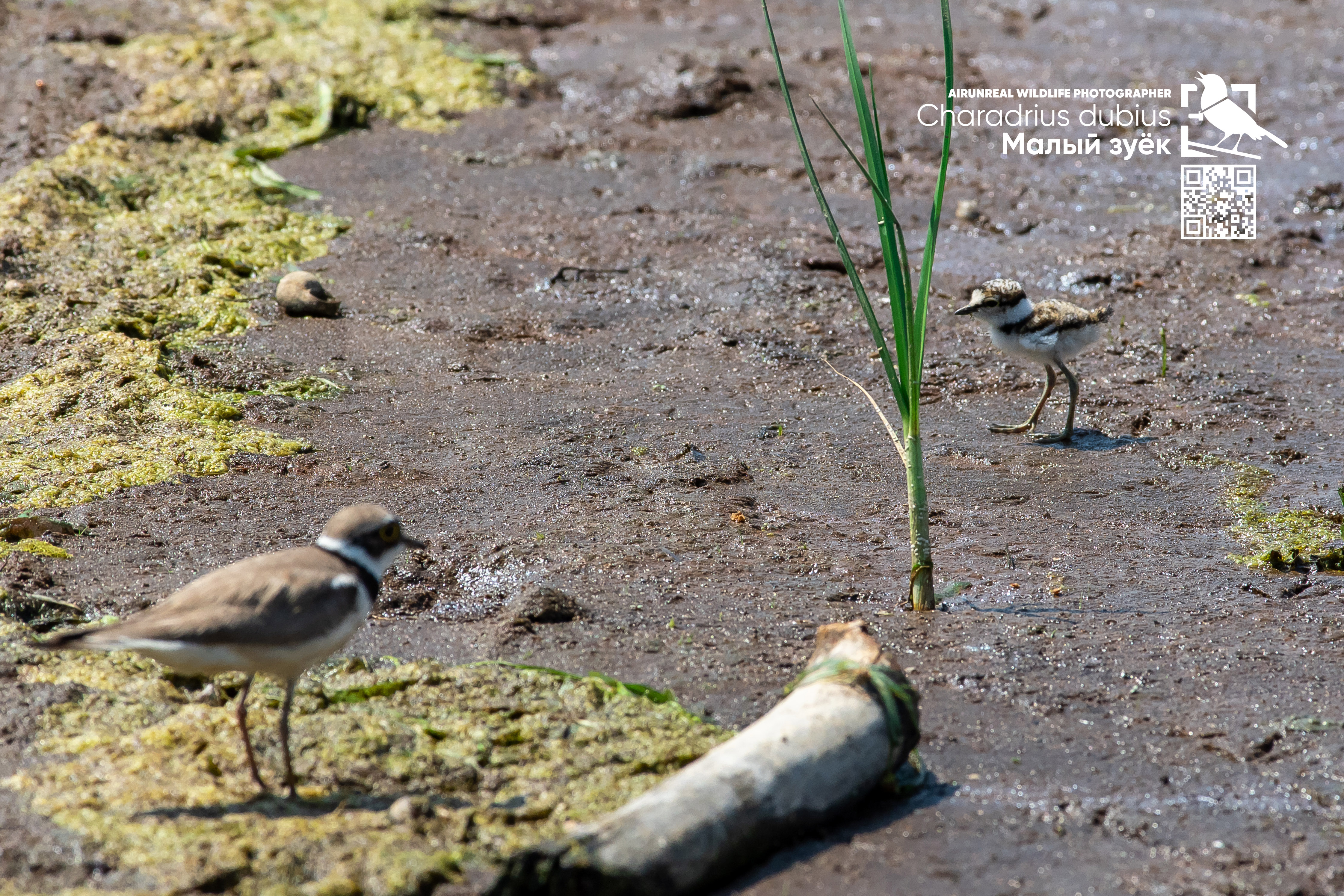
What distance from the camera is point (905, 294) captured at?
434 centimetres

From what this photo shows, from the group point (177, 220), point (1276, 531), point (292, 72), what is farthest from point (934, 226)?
point (292, 72)

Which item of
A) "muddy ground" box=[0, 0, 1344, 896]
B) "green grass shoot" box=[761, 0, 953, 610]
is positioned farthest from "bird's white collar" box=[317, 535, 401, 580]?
"green grass shoot" box=[761, 0, 953, 610]

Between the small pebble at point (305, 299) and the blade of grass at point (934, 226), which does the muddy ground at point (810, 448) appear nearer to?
the small pebble at point (305, 299)

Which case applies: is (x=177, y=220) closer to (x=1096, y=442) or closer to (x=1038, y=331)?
(x=1038, y=331)

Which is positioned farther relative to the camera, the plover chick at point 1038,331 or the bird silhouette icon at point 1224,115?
the bird silhouette icon at point 1224,115

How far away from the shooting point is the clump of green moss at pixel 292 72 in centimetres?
954

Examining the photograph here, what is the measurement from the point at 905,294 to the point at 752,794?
2.01 m

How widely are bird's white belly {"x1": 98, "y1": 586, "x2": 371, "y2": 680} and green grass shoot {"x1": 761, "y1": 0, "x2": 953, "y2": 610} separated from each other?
1.98m

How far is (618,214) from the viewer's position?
28.7 feet

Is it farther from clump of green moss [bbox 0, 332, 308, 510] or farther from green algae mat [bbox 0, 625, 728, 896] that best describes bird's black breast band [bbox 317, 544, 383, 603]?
clump of green moss [bbox 0, 332, 308, 510]

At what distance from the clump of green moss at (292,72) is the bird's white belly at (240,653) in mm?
6820

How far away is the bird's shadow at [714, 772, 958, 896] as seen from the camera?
3.20 meters

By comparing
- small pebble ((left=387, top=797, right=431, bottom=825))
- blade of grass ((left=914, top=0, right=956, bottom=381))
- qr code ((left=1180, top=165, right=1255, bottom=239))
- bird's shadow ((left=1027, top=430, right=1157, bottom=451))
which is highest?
blade of grass ((left=914, top=0, right=956, bottom=381))

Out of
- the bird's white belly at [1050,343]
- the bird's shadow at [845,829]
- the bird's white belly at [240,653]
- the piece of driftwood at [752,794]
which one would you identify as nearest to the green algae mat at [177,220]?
the bird's white belly at [240,653]
